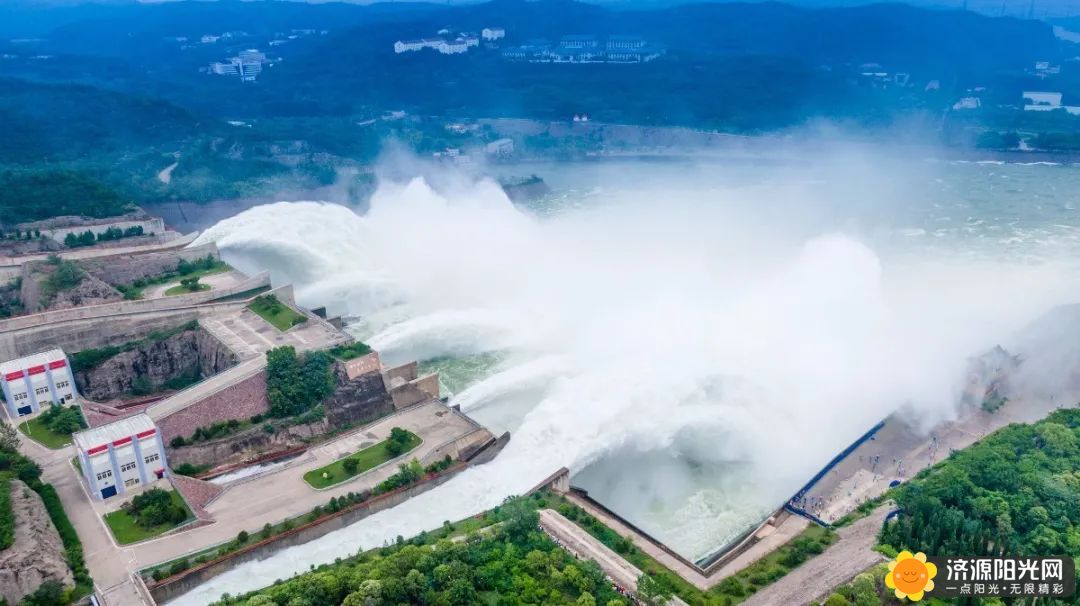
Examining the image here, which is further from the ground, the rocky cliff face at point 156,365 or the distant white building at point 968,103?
the distant white building at point 968,103

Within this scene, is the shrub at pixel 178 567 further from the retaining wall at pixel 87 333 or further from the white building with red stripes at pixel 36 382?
the retaining wall at pixel 87 333

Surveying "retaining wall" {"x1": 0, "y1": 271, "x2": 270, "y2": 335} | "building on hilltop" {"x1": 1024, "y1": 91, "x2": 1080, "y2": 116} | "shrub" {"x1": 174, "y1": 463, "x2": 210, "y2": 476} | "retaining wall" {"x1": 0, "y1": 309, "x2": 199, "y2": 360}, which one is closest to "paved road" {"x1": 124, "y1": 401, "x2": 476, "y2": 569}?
"shrub" {"x1": 174, "y1": 463, "x2": 210, "y2": 476}

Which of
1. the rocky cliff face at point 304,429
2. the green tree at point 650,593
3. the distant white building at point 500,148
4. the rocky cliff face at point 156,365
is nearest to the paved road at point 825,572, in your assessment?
the green tree at point 650,593

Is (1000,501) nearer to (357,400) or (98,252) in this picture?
(357,400)

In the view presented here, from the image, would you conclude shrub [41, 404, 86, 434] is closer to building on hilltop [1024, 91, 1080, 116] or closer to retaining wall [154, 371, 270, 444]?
retaining wall [154, 371, 270, 444]

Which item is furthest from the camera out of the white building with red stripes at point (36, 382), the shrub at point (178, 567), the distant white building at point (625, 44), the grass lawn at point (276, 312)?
the distant white building at point (625, 44)

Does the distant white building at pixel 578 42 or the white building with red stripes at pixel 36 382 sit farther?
the distant white building at pixel 578 42
